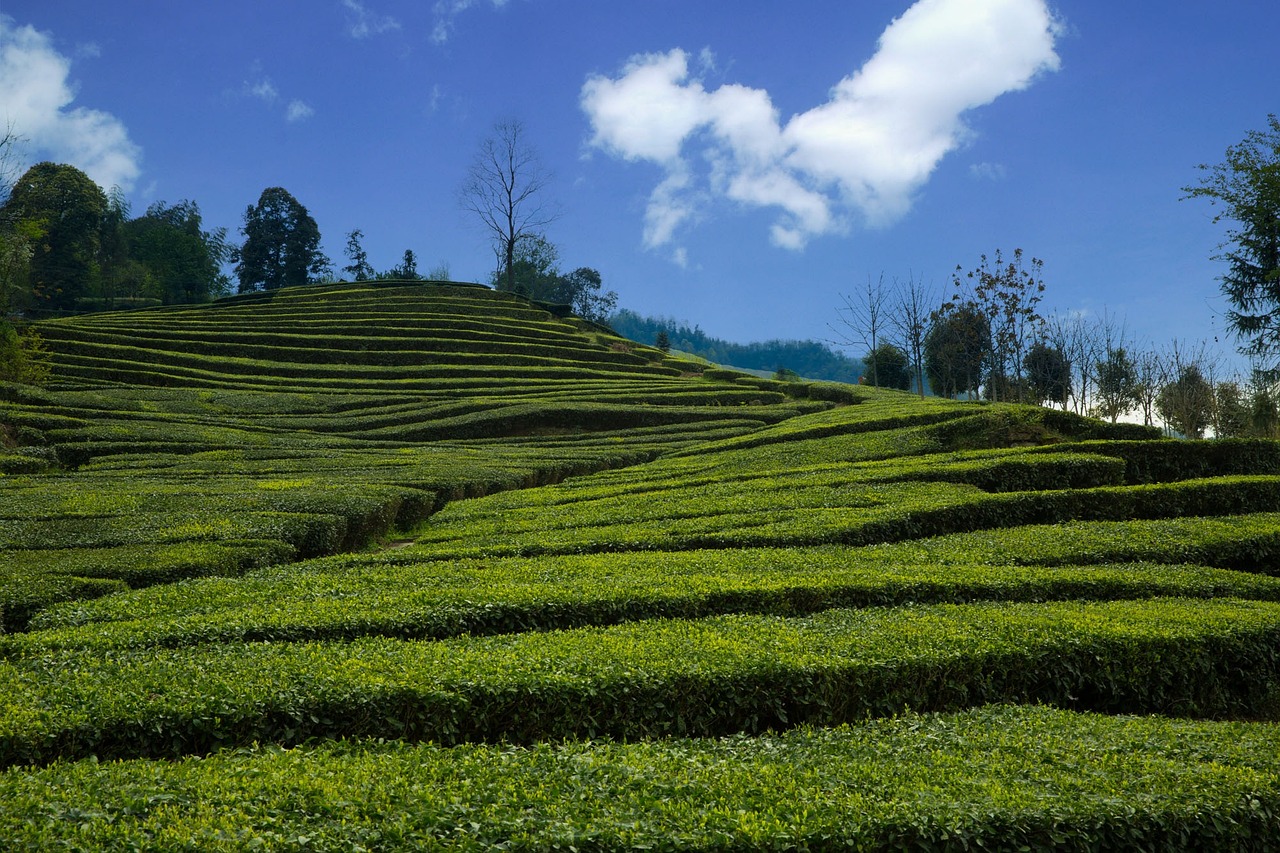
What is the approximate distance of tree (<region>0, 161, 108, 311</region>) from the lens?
2854 inches

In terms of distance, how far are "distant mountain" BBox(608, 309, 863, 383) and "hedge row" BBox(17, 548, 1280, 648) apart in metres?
133

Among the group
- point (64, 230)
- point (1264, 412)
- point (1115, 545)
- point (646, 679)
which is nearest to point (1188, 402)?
point (1264, 412)

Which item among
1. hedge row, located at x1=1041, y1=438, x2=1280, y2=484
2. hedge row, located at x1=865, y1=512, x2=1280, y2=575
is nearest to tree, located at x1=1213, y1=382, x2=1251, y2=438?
hedge row, located at x1=1041, y1=438, x2=1280, y2=484

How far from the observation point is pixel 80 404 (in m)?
31.2

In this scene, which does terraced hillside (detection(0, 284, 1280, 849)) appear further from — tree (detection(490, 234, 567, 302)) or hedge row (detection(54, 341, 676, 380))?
tree (detection(490, 234, 567, 302))

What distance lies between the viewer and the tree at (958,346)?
46753 millimetres

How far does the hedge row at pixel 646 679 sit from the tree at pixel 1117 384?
4241 cm

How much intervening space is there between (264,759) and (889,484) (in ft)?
43.8

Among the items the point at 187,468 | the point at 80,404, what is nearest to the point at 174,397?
the point at 80,404

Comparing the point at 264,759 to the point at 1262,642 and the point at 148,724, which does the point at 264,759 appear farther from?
the point at 1262,642

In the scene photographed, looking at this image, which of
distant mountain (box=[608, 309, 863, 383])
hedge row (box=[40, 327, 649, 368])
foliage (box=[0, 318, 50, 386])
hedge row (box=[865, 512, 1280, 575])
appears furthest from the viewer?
distant mountain (box=[608, 309, 863, 383])

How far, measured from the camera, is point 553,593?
960cm

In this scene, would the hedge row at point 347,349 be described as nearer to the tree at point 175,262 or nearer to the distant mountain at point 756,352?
the tree at point 175,262

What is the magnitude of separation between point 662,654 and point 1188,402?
148 feet
